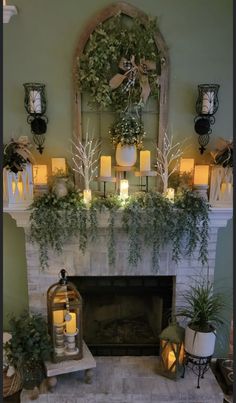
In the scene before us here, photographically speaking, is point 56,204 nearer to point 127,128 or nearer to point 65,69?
point 127,128

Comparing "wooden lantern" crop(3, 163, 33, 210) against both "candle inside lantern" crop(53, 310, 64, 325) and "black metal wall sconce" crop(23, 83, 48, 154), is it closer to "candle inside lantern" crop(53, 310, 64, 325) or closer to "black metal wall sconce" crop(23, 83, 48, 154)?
"black metal wall sconce" crop(23, 83, 48, 154)

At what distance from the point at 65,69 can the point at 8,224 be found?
3.84 feet

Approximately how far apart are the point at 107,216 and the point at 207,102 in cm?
100

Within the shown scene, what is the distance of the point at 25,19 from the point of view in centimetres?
243

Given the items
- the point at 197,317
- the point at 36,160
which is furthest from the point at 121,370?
→ the point at 36,160

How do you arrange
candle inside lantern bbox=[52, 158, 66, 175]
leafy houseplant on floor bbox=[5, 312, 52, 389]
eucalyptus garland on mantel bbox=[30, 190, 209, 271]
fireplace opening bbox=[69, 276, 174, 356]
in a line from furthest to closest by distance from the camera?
fireplace opening bbox=[69, 276, 174, 356] → candle inside lantern bbox=[52, 158, 66, 175] → eucalyptus garland on mantel bbox=[30, 190, 209, 271] → leafy houseplant on floor bbox=[5, 312, 52, 389]

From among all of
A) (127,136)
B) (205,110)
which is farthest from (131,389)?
(205,110)

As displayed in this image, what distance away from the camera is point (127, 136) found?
2.46 metres

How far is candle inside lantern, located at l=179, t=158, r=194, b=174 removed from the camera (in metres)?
2.57

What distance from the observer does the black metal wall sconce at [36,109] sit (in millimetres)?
2424

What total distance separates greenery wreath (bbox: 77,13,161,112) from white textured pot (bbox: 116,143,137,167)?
0.82 ft

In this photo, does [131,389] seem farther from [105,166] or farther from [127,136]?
[127,136]

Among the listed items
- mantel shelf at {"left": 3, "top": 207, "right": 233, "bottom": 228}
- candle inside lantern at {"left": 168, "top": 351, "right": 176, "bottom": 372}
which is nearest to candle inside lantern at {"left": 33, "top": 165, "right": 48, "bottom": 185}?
mantel shelf at {"left": 3, "top": 207, "right": 233, "bottom": 228}

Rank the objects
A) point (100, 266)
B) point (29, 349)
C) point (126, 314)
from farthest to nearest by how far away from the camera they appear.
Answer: point (126, 314) → point (100, 266) → point (29, 349)
